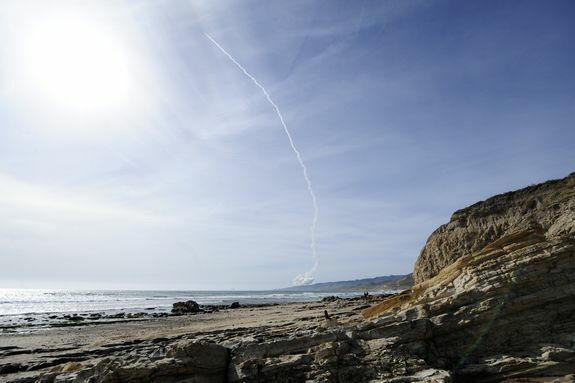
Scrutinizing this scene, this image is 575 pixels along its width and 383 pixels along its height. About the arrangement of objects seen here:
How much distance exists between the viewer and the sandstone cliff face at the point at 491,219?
116 feet

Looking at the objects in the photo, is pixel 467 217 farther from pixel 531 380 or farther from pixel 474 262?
pixel 531 380

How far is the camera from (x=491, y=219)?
41562mm

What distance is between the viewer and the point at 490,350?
38.1 feet

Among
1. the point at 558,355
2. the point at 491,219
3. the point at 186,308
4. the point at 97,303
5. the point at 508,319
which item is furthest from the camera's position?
the point at 97,303

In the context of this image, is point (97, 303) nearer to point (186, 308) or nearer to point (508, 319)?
point (186, 308)

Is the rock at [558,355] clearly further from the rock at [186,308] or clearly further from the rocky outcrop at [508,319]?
the rock at [186,308]

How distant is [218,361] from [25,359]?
14771mm

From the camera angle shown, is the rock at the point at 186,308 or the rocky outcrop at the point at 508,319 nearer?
the rocky outcrop at the point at 508,319

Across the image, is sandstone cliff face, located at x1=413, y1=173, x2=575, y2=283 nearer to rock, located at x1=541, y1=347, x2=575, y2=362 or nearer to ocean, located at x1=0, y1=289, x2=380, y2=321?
rock, located at x1=541, y1=347, x2=575, y2=362

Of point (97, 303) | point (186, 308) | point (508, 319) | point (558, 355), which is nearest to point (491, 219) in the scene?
point (508, 319)

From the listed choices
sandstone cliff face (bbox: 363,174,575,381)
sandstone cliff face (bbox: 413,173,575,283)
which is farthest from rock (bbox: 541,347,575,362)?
sandstone cliff face (bbox: 413,173,575,283)

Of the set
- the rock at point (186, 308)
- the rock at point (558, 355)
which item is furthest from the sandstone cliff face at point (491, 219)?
the rock at point (186, 308)

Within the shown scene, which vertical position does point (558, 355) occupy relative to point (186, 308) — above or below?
below

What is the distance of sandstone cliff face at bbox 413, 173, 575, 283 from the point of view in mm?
35216
